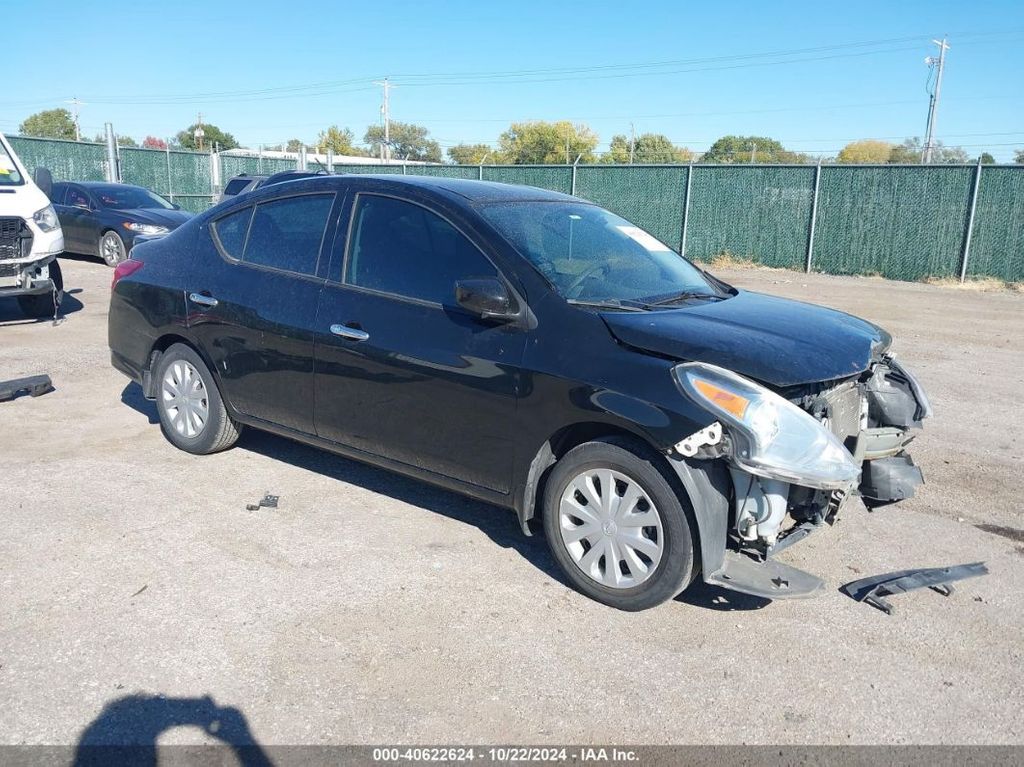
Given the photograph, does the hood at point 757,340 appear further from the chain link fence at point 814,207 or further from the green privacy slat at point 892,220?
the green privacy slat at point 892,220

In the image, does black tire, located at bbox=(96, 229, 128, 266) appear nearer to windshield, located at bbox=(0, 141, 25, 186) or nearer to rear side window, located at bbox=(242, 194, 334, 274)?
windshield, located at bbox=(0, 141, 25, 186)

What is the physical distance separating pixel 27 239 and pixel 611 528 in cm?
806

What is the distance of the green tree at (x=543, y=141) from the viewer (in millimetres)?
76688

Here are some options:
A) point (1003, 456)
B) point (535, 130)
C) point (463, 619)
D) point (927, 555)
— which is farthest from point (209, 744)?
point (535, 130)

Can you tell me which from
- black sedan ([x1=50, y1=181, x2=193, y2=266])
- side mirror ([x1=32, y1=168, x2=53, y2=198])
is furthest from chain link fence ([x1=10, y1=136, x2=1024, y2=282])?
side mirror ([x1=32, y1=168, x2=53, y2=198])

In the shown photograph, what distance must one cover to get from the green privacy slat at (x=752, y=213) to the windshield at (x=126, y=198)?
1190cm

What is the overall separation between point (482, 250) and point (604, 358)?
89 centimetres

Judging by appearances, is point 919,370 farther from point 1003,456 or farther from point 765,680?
point 765,680

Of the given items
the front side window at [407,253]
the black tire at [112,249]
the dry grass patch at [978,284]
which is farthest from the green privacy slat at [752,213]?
the front side window at [407,253]

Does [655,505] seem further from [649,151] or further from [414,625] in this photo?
[649,151]

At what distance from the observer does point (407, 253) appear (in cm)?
451

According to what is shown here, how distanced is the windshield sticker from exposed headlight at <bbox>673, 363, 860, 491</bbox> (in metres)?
1.62

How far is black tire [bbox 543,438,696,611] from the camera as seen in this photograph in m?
3.58

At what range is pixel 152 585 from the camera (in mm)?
3947
